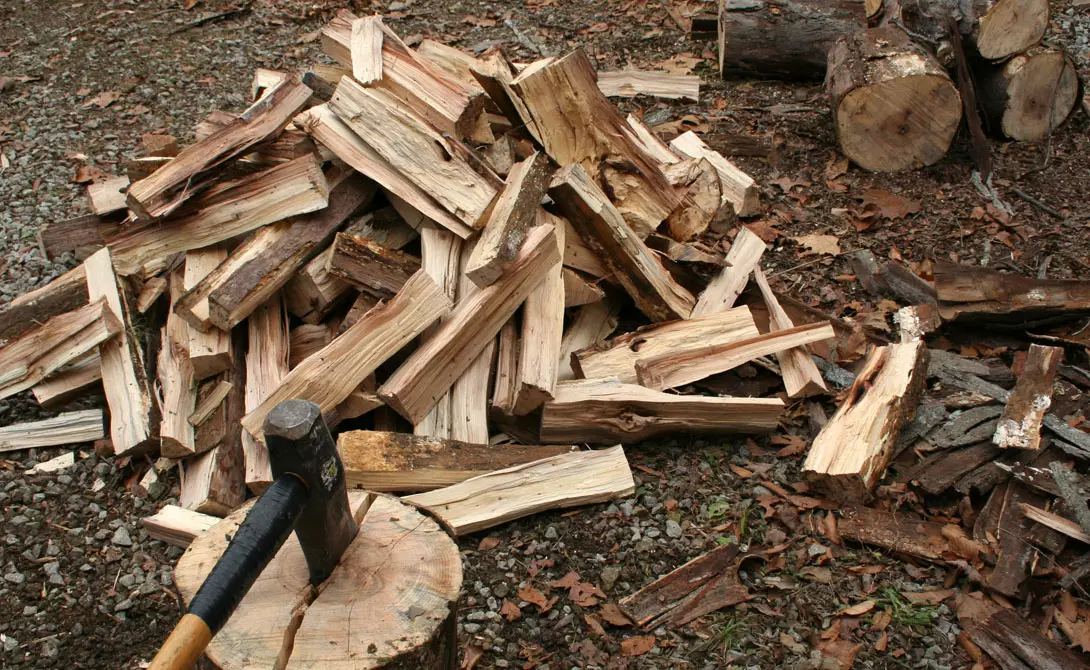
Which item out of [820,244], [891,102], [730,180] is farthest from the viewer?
[891,102]

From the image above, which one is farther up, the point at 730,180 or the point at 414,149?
the point at 414,149

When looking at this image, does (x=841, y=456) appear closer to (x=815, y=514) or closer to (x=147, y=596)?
(x=815, y=514)

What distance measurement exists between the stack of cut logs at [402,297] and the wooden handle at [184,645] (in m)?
1.68

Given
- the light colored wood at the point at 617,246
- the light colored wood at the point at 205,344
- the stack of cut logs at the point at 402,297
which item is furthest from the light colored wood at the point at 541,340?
the light colored wood at the point at 205,344

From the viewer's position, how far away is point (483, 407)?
389 centimetres

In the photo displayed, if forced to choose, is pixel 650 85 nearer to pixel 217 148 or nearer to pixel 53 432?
pixel 217 148

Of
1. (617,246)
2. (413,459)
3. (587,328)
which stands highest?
(617,246)

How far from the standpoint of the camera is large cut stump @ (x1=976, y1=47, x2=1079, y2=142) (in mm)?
5848

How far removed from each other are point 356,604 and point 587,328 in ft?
7.67

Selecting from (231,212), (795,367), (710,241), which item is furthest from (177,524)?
(710,241)

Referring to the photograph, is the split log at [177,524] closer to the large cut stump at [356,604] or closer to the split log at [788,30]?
the large cut stump at [356,604]

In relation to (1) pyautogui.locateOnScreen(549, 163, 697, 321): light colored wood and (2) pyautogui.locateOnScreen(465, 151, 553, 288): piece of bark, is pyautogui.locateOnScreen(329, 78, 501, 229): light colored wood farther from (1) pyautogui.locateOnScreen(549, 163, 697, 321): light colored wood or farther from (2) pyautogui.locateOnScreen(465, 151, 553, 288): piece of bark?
(1) pyautogui.locateOnScreen(549, 163, 697, 321): light colored wood

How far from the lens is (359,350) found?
3660 millimetres

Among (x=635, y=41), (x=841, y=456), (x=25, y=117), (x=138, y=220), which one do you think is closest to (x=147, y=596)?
(x=138, y=220)
